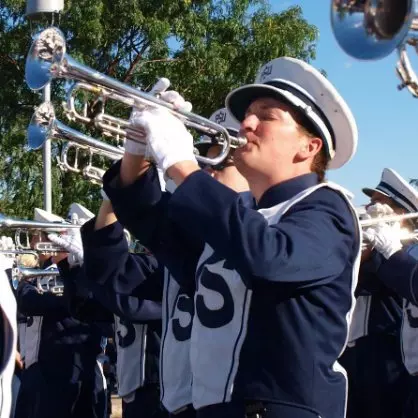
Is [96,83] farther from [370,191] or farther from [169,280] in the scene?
[370,191]

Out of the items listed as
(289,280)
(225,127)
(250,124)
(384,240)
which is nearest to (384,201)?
(384,240)

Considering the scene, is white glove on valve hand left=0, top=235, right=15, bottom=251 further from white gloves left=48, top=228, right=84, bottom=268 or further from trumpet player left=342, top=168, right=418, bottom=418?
trumpet player left=342, top=168, right=418, bottom=418

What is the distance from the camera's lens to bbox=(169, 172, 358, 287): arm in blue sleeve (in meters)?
2.14

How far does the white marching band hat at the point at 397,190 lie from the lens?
15.3 feet

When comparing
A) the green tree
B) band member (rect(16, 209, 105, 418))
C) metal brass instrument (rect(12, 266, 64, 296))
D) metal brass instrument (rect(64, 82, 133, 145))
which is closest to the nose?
metal brass instrument (rect(64, 82, 133, 145))

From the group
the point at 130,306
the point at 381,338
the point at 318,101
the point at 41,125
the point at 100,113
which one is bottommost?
the point at 381,338

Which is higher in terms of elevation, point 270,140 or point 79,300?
point 270,140

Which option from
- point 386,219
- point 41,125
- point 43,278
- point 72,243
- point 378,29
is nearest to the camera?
point 378,29

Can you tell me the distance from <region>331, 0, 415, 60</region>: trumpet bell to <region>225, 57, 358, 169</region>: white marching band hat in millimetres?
218

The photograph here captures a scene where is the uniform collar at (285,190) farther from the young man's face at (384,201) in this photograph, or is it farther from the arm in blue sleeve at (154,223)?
→ the young man's face at (384,201)

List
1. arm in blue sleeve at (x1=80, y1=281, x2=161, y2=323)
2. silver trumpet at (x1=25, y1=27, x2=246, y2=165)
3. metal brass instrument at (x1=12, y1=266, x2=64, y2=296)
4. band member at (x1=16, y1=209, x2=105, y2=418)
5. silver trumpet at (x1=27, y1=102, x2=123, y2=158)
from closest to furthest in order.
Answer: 1. silver trumpet at (x1=25, y1=27, x2=246, y2=165)
2. silver trumpet at (x1=27, y1=102, x2=123, y2=158)
3. arm in blue sleeve at (x1=80, y1=281, x2=161, y2=323)
4. metal brass instrument at (x1=12, y1=266, x2=64, y2=296)
5. band member at (x1=16, y1=209, x2=105, y2=418)

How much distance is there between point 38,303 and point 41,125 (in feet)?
6.29

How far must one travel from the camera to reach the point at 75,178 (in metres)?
11.7

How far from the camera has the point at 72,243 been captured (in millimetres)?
4691
